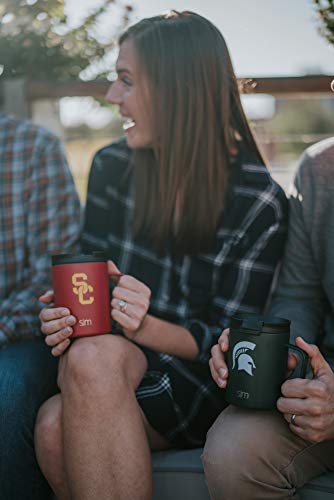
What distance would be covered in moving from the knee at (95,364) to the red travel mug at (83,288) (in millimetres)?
33

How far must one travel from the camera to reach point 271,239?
6.82 feet

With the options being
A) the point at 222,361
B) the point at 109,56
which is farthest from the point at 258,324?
the point at 109,56

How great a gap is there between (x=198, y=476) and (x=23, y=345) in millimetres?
682

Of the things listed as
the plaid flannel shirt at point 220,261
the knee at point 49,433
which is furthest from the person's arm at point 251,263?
the knee at point 49,433

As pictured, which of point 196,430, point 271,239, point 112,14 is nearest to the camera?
point 196,430

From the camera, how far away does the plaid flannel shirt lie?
6.82 feet

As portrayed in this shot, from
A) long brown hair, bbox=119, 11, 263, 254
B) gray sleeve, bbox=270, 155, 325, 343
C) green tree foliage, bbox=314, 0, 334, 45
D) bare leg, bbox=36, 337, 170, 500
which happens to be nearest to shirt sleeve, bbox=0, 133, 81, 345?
long brown hair, bbox=119, 11, 263, 254

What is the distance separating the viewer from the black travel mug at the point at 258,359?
1.50 meters

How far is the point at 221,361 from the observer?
1645 mm

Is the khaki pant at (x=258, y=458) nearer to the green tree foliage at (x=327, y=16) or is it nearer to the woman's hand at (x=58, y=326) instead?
the woman's hand at (x=58, y=326)

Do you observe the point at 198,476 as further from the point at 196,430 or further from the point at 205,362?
the point at 205,362

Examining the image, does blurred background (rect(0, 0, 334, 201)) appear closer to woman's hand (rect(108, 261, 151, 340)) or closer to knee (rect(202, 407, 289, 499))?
woman's hand (rect(108, 261, 151, 340))

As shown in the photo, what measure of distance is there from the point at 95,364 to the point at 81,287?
0.63ft

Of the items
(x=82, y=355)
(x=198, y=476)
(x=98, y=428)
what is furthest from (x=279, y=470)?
(x=82, y=355)
